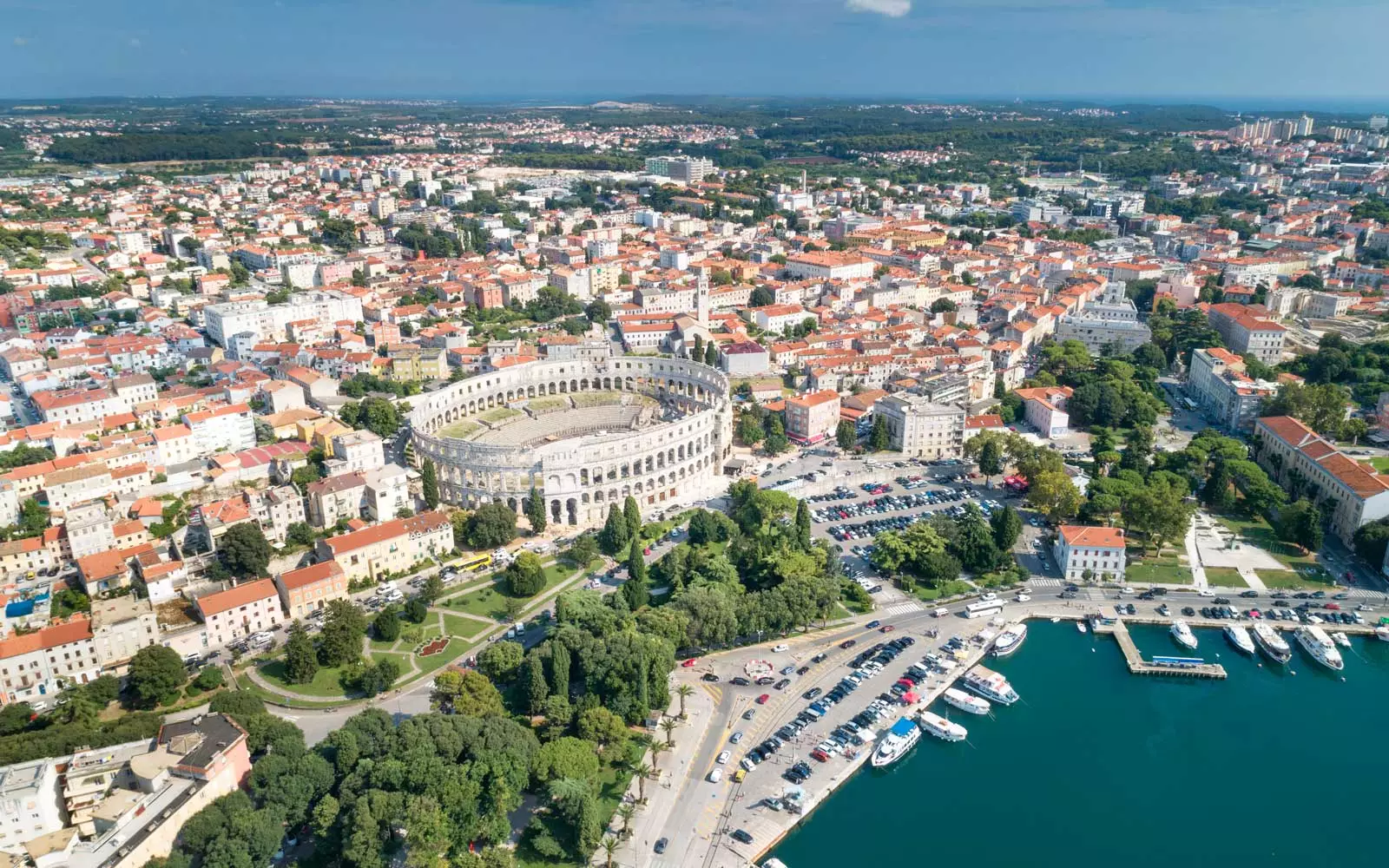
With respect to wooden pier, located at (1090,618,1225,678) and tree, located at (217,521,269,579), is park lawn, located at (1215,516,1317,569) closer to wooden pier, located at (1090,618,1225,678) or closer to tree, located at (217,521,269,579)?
wooden pier, located at (1090,618,1225,678)

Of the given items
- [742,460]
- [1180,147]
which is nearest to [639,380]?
[742,460]

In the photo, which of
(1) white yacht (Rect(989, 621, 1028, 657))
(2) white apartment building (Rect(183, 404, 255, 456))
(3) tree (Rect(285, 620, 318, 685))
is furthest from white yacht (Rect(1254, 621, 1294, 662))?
(2) white apartment building (Rect(183, 404, 255, 456))

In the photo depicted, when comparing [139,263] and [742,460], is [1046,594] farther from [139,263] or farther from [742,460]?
[139,263]

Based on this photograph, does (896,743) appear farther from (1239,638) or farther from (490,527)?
(490,527)

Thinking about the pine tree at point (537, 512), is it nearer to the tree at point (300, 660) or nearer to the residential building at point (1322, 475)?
the tree at point (300, 660)

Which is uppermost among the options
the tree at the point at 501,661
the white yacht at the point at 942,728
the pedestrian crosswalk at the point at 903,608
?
the tree at the point at 501,661

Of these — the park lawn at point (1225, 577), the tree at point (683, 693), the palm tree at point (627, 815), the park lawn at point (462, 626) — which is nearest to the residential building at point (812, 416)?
the park lawn at point (1225, 577)
